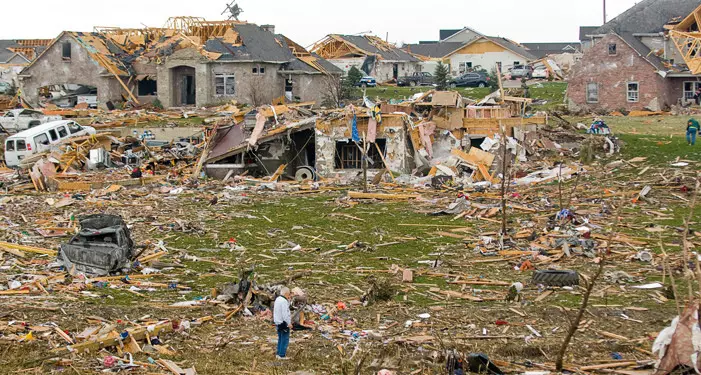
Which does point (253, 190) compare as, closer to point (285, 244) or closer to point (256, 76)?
point (285, 244)

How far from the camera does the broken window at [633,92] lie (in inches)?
1716

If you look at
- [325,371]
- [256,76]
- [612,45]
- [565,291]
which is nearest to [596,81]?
[612,45]

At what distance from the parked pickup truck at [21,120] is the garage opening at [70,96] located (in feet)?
22.8

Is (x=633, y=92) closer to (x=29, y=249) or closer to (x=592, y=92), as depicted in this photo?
(x=592, y=92)

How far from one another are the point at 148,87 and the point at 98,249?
3150cm

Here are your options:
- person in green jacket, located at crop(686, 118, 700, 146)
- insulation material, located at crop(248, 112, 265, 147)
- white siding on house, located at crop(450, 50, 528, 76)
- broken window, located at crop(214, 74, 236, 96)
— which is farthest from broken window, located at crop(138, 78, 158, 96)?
person in green jacket, located at crop(686, 118, 700, 146)

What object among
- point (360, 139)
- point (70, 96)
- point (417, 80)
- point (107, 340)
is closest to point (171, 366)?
point (107, 340)

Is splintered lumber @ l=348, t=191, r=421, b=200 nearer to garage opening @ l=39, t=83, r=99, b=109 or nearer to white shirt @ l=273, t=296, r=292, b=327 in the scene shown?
white shirt @ l=273, t=296, r=292, b=327

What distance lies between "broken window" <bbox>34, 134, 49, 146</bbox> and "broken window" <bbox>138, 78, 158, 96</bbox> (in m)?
13.6

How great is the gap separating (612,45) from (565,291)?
31.1m

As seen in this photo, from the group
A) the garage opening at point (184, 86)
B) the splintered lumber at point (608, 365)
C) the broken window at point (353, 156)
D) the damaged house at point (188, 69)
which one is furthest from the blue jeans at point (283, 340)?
the garage opening at point (184, 86)

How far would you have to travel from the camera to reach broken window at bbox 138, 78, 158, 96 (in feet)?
154

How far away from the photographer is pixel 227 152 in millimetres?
30578

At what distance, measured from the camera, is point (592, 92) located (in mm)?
44438
